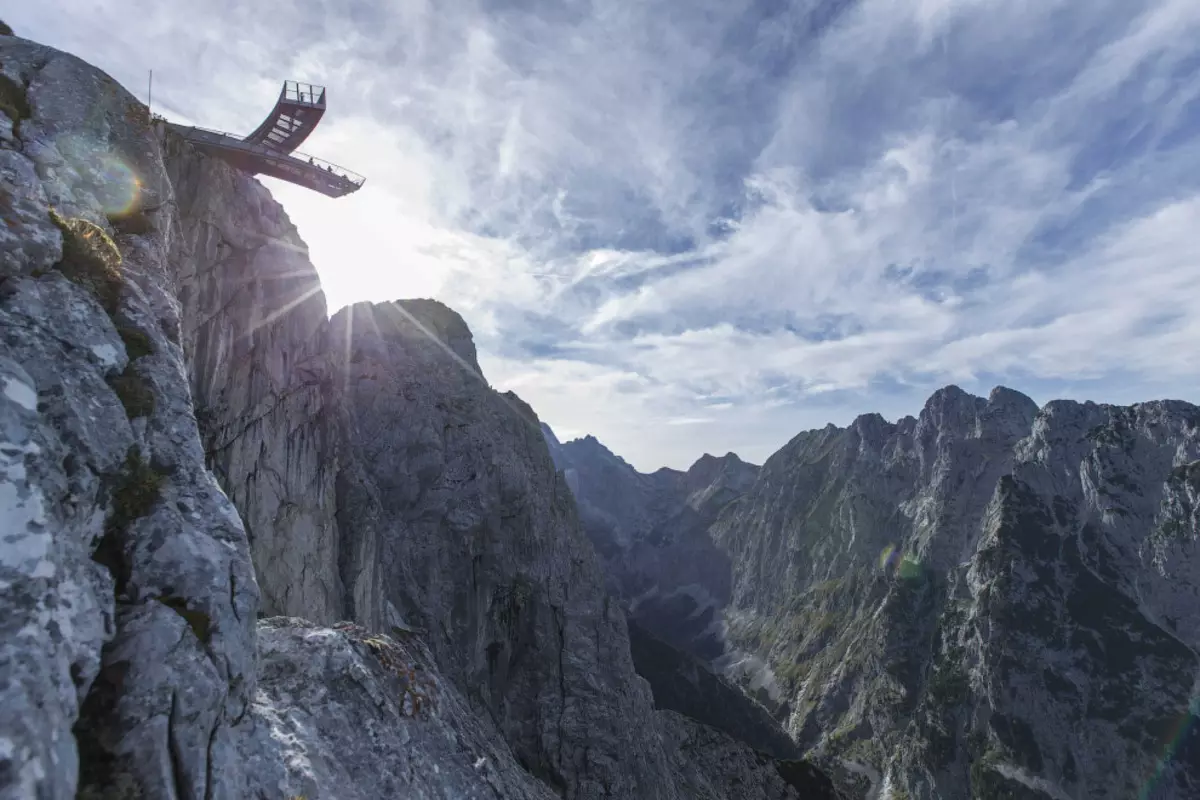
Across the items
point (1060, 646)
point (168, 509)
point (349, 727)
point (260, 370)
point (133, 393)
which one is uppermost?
point (260, 370)

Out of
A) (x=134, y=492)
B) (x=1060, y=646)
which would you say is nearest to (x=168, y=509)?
(x=134, y=492)

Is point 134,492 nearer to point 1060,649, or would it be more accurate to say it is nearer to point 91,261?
point 91,261

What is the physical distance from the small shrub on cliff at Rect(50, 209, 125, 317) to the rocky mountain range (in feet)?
0.31

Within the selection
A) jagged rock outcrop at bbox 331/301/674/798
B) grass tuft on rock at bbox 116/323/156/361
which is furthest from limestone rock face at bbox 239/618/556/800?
jagged rock outcrop at bbox 331/301/674/798

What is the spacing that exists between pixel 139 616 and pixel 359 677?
9.67 m

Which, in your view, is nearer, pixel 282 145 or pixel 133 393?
pixel 133 393

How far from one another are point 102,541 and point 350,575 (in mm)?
51472

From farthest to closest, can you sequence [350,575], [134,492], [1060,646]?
[1060,646], [350,575], [134,492]

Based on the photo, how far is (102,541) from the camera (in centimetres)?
1172

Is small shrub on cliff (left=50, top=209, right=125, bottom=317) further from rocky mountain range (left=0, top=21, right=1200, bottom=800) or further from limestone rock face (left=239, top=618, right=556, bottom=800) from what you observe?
limestone rock face (left=239, top=618, right=556, bottom=800)

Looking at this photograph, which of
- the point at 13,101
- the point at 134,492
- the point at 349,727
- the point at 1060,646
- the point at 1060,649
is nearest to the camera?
the point at 134,492

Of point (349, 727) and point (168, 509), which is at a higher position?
point (168, 509)

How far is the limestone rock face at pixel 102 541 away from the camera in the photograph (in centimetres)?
905

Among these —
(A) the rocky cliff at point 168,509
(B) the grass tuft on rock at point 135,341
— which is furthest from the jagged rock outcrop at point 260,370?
(B) the grass tuft on rock at point 135,341
